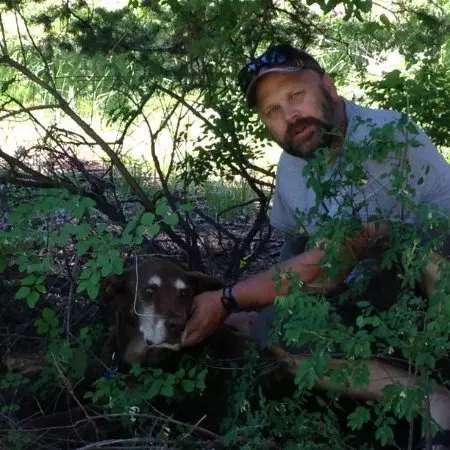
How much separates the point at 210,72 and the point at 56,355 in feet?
6.88

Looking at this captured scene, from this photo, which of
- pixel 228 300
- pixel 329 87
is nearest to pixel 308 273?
pixel 228 300

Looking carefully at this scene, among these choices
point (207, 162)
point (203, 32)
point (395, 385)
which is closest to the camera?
point (395, 385)

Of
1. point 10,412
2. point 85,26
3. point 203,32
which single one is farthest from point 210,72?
point 10,412

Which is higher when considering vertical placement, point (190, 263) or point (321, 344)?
point (190, 263)

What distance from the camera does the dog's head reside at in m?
4.51

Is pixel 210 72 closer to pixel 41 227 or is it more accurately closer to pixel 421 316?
pixel 41 227

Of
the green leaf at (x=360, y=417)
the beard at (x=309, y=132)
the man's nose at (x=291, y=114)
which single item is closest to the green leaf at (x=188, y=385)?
the green leaf at (x=360, y=417)

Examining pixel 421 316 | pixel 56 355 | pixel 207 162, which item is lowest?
pixel 421 316

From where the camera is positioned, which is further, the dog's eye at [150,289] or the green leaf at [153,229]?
the dog's eye at [150,289]

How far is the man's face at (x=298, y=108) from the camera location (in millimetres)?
4555

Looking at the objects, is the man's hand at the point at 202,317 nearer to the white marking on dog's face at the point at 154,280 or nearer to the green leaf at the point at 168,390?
the white marking on dog's face at the point at 154,280

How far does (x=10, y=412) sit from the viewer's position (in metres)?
4.41

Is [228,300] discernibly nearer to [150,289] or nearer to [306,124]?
[150,289]

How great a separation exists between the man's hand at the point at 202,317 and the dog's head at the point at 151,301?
0.12ft
